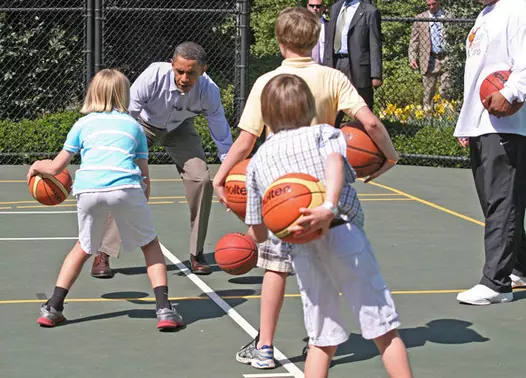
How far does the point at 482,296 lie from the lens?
25.5 ft

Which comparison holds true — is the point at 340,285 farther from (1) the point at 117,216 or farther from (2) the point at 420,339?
(1) the point at 117,216

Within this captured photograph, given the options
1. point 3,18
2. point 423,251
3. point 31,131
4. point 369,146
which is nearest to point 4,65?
point 3,18

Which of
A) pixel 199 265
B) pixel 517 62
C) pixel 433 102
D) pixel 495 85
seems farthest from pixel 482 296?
pixel 433 102

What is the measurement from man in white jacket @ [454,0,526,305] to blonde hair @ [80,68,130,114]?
2.45m

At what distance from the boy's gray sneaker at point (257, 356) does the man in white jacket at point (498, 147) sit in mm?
2047

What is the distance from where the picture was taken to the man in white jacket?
7668 millimetres

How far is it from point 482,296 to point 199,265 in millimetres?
2289

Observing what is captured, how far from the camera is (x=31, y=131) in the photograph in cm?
1595

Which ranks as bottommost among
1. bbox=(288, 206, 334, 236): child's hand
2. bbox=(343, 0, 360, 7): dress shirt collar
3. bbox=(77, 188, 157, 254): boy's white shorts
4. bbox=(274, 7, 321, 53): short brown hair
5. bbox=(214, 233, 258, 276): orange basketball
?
bbox=(214, 233, 258, 276): orange basketball

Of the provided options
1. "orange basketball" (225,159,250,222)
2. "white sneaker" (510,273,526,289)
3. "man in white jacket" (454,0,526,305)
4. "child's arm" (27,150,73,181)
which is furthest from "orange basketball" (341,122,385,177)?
"white sneaker" (510,273,526,289)

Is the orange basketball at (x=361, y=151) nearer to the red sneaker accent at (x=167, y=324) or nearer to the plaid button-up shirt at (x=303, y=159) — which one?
the plaid button-up shirt at (x=303, y=159)

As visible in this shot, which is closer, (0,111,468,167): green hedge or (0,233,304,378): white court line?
(0,233,304,378): white court line

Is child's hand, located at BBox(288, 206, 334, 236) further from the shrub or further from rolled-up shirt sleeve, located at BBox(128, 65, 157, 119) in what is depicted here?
the shrub

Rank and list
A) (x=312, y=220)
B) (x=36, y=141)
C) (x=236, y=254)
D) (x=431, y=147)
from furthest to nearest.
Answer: (x=431, y=147), (x=36, y=141), (x=236, y=254), (x=312, y=220)
